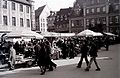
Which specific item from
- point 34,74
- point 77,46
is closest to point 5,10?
point 77,46

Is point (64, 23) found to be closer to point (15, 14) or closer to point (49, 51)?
point (49, 51)

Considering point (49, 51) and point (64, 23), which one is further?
point (64, 23)

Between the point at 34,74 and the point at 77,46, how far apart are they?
5691 millimetres

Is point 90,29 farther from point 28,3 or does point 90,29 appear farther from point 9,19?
point 28,3

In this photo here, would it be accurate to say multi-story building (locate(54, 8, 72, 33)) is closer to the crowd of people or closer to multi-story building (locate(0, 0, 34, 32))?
the crowd of people

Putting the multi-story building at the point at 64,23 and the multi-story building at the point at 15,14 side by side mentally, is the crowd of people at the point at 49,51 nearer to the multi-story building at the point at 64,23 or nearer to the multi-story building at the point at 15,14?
the multi-story building at the point at 64,23

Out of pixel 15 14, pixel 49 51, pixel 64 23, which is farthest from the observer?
pixel 15 14

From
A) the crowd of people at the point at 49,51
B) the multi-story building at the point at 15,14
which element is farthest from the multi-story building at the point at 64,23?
the multi-story building at the point at 15,14

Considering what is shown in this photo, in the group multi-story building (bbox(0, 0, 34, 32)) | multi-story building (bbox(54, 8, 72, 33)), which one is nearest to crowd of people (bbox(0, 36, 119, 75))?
multi-story building (bbox(54, 8, 72, 33))

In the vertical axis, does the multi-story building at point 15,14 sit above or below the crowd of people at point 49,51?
above

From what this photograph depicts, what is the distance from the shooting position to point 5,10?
15930mm

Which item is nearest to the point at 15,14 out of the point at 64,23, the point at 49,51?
the point at 64,23

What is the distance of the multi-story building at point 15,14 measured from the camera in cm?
1475

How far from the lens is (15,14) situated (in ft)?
55.9
